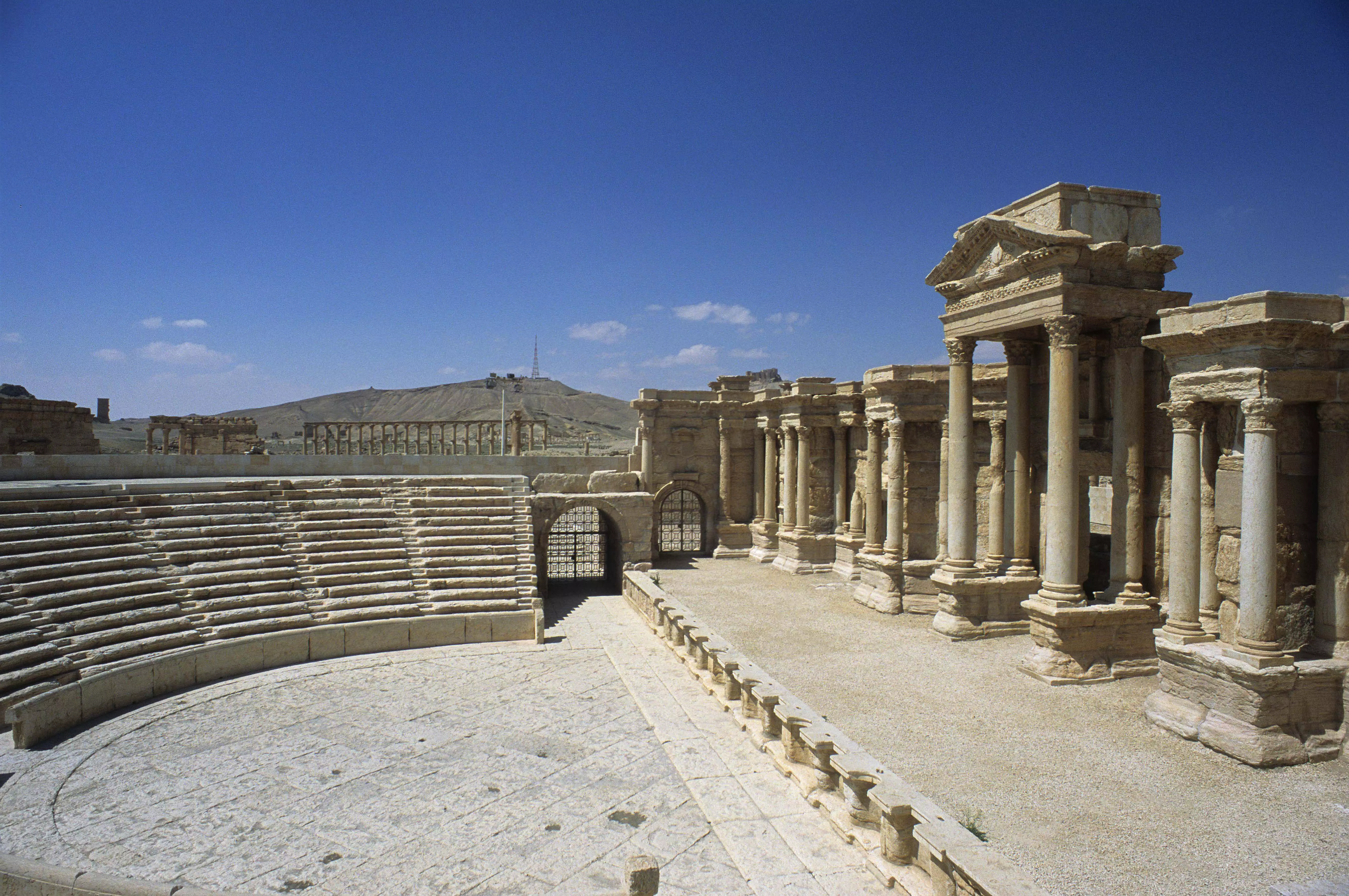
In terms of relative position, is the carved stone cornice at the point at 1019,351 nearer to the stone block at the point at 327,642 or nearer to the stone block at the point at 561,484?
the stone block at the point at 561,484

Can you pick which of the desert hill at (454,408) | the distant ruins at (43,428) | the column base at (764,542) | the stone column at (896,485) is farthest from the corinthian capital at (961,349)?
the desert hill at (454,408)

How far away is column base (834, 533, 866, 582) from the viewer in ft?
72.7

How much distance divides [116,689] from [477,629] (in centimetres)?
604

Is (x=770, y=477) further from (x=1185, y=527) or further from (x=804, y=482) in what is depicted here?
(x=1185, y=527)

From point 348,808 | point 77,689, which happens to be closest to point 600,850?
point 348,808

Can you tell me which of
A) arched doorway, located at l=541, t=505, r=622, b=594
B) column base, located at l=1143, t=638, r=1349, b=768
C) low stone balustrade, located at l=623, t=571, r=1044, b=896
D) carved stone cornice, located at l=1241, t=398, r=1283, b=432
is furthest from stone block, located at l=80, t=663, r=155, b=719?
carved stone cornice, located at l=1241, t=398, r=1283, b=432

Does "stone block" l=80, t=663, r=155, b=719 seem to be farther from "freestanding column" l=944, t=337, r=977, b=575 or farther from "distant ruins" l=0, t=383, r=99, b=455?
"distant ruins" l=0, t=383, r=99, b=455

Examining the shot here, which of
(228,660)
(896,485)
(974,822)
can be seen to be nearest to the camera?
(974,822)

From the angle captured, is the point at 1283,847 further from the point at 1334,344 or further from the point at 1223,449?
the point at 1334,344

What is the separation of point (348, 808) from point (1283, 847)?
31.2ft

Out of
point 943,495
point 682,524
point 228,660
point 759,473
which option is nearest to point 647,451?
point 682,524

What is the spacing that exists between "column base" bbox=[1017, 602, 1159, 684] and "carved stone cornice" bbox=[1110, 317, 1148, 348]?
167 inches

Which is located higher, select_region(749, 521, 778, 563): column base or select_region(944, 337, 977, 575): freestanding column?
select_region(944, 337, 977, 575): freestanding column

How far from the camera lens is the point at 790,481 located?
82.1 feet
